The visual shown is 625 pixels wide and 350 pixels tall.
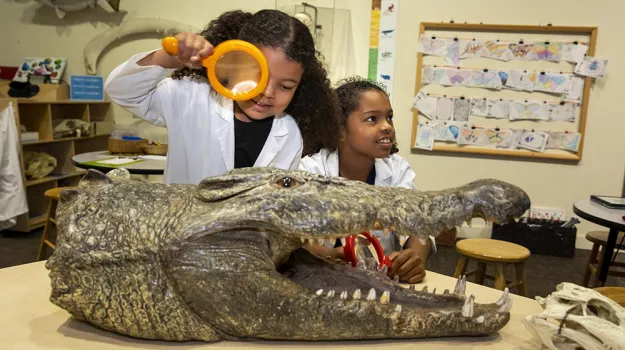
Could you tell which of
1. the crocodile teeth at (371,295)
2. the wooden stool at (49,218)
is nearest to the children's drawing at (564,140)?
the crocodile teeth at (371,295)

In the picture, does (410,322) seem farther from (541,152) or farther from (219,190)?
(541,152)

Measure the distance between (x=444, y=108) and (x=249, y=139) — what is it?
10.8ft

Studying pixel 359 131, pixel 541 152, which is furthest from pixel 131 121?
pixel 541 152

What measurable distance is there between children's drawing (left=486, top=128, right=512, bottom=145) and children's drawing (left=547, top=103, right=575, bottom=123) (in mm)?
398

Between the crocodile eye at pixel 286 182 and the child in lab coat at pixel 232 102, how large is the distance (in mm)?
481

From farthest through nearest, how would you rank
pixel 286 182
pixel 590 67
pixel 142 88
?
pixel 590 67, pixel 142 88, pixel 286 182

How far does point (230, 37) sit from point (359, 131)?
0.72m

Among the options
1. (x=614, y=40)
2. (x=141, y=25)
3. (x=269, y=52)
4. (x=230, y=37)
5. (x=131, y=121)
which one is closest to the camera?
(x=269, y=52)

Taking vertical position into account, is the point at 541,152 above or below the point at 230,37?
below

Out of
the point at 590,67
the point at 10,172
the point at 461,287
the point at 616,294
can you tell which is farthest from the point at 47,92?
the point at 590,67

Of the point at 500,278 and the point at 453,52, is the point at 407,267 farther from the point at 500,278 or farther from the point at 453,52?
the point at 453,52

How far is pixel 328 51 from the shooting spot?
14.6 ft

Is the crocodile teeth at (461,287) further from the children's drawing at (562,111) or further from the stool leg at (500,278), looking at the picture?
the children's drawing at (562,111)

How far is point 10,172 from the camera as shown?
3.98m
